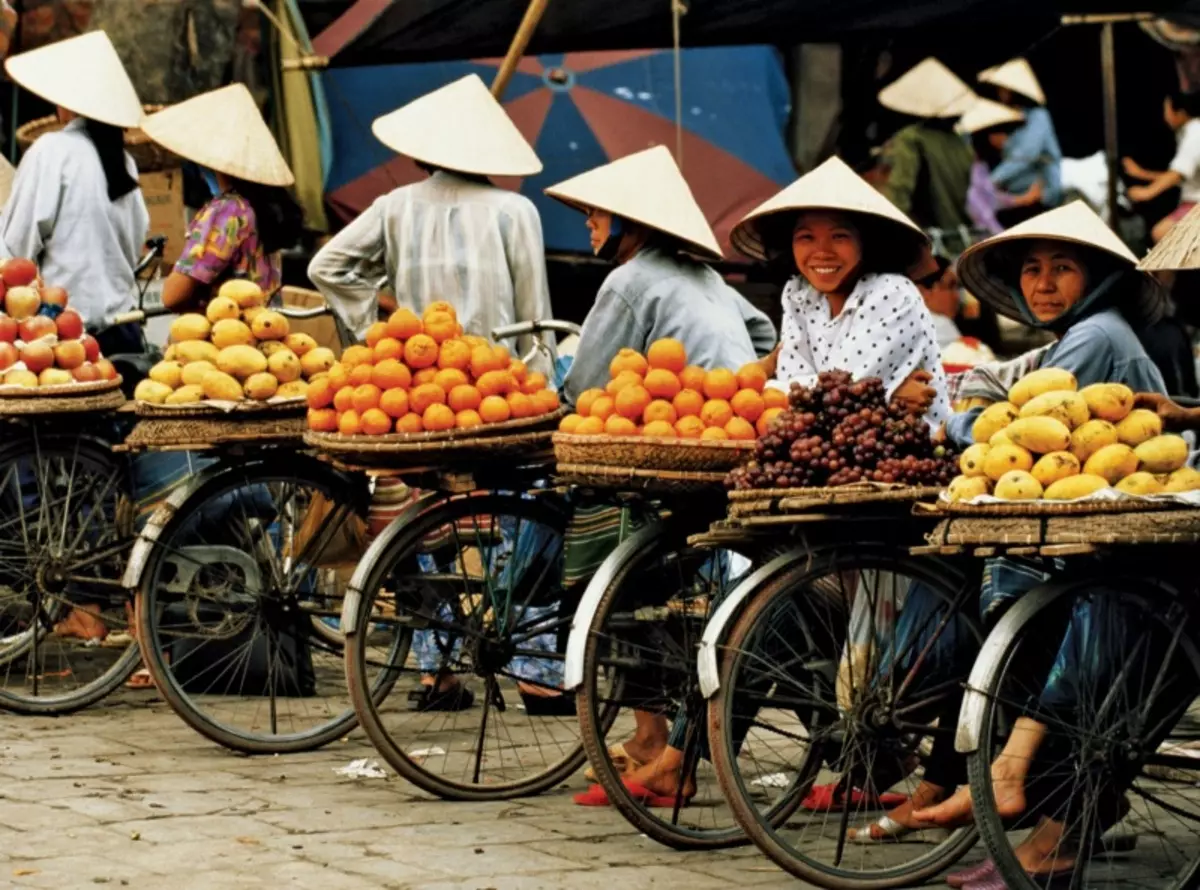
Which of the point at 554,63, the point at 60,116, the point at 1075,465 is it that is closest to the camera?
the point at 1075,465

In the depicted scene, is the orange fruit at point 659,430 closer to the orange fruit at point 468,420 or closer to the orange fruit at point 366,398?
the orange fruit at point 468,420

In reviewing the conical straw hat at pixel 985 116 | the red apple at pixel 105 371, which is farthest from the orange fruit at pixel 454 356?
the conical straw hat at pixel 985 116

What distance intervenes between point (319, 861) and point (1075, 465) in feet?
6.62

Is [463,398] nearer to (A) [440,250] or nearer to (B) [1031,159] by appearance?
(A) [440,250]

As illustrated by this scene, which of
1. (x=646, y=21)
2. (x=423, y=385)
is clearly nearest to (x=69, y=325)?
(x=423, y=385)

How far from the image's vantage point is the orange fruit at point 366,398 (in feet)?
21.0

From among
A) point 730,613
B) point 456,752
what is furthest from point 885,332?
point 456,752

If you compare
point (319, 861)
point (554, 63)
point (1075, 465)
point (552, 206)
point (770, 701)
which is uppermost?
point (554, 63)

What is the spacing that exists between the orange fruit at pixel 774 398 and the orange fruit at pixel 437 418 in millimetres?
916

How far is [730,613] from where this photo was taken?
217 inches

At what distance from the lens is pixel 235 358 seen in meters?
7.18

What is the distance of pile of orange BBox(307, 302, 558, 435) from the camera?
6.38 meters

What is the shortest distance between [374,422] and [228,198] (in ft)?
7.80

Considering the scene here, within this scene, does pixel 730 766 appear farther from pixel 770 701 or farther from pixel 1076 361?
pixel 1076 361
